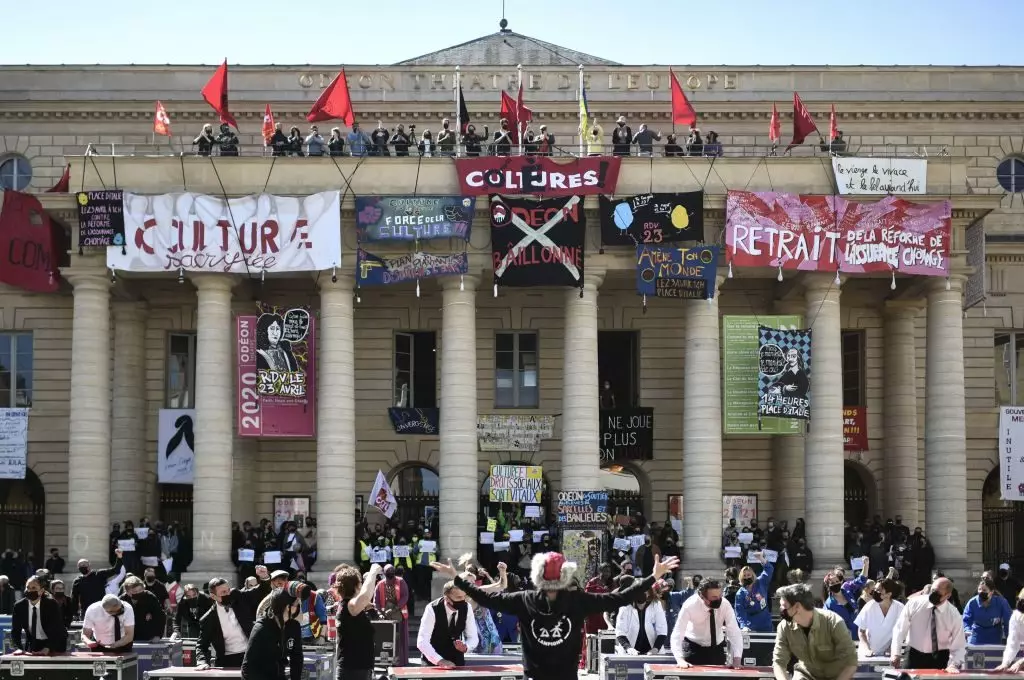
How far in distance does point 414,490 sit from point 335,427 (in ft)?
20.8

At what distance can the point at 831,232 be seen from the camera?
127 ft

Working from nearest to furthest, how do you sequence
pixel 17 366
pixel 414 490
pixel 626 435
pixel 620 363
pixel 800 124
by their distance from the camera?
pixel 800 124, pixel 626 435, pixel 414 490, pixel 17 366, pixel 620 363

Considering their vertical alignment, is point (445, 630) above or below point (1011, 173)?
below

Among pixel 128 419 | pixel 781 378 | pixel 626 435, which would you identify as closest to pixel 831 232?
pixel 781 378

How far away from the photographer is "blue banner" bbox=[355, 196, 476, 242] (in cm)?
3819

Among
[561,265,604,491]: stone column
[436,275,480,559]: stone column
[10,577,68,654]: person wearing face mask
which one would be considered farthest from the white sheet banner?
[10,577,68,654]: person wearing face mask

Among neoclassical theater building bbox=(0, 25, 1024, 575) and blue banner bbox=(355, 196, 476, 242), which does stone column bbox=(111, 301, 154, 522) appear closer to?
neoclassical theater building bbox=(0, 25, 1024, 575)

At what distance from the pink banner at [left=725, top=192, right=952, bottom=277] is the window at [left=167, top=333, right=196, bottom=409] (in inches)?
586

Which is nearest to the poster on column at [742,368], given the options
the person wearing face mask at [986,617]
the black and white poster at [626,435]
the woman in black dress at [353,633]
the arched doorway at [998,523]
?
the black and white poster at [626,435]

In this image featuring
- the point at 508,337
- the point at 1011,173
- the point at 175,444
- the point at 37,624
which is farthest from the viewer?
the point at 1011,173

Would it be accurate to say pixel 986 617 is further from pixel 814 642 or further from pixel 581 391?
pixel 581 391

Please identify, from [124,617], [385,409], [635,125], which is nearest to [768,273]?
[635,125]

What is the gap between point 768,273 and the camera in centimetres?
4078

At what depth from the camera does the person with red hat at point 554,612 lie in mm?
13750
